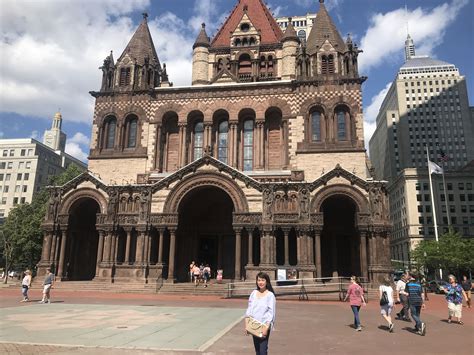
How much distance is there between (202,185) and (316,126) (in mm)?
11995

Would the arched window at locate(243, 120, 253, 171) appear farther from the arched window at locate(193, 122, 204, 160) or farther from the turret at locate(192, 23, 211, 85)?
the turret at locate(192, 23, 211, 85)

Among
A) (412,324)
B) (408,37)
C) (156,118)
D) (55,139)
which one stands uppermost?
(408,37)

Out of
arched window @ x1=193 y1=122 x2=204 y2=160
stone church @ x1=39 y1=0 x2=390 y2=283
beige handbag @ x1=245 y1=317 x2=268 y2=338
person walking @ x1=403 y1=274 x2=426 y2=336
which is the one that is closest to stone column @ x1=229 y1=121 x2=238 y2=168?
stone church @ x1=39 y1=0 x2=390 y2=283

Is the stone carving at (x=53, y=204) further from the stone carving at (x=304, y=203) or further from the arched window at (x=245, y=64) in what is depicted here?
the arched window at (x=245, y=64)

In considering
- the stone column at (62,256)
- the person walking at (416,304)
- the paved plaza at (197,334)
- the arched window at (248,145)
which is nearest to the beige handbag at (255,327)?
the paved plaza at (197,334)

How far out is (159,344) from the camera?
9.19 metres

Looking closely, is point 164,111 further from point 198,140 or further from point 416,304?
point 416,304

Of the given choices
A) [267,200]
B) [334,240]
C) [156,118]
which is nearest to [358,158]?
[334,240]

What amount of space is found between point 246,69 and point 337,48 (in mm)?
12945

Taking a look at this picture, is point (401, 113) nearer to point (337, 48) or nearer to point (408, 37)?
point (408, 37)

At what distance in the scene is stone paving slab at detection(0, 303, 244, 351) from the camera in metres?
9.37

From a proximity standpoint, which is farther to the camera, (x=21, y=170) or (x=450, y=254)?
(x=21, y=170)

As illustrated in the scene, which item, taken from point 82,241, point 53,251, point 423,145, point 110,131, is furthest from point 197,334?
point 423,145

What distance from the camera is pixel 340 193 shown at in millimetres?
28375
